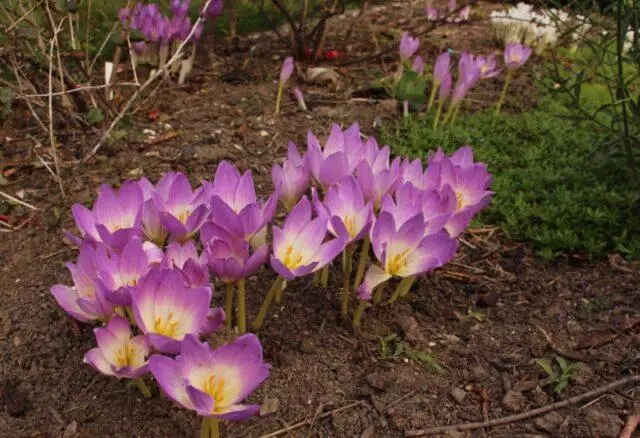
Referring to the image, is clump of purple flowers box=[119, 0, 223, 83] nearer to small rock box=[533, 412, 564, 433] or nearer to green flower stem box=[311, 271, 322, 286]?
green flower stem box=[311, 271, 322, 286]

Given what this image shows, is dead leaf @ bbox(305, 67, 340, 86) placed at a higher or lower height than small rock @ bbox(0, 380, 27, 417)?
higher

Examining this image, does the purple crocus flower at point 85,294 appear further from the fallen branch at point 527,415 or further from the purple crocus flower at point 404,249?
the fallen branch at point 527,415

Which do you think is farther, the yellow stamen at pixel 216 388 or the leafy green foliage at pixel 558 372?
the leafy green foliage at pixel 558 372

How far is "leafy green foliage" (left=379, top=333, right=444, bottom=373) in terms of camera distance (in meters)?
1.85

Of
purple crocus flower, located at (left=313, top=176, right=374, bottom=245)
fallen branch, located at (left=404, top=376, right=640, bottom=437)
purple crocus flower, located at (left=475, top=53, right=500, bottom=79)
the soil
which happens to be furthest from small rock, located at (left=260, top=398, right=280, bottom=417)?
purple crocus flower, located at (left=475, top=53, right=500, bottom=79)

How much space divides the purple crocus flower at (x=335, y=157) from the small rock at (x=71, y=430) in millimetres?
814

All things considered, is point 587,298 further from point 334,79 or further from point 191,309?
point 334,79

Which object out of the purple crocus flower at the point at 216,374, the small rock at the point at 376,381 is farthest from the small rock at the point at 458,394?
the purple crocus flower at the point at 216,374

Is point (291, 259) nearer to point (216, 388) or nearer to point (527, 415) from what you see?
point (216, 388)

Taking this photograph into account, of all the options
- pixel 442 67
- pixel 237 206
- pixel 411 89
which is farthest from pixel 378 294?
pixel 411 89

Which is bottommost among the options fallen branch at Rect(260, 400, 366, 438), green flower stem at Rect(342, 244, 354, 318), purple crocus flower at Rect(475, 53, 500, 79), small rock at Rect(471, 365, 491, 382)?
fallen branch at Rect(260, 400, 366, 438)

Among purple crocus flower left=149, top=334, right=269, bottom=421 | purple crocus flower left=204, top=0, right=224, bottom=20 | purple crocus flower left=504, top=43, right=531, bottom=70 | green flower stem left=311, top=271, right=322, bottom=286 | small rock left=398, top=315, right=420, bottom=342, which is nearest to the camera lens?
purple crocus flower left=149, top=334, right=269, bottom=421

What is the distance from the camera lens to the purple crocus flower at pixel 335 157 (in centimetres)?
181

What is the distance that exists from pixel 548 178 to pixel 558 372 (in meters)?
1.25
